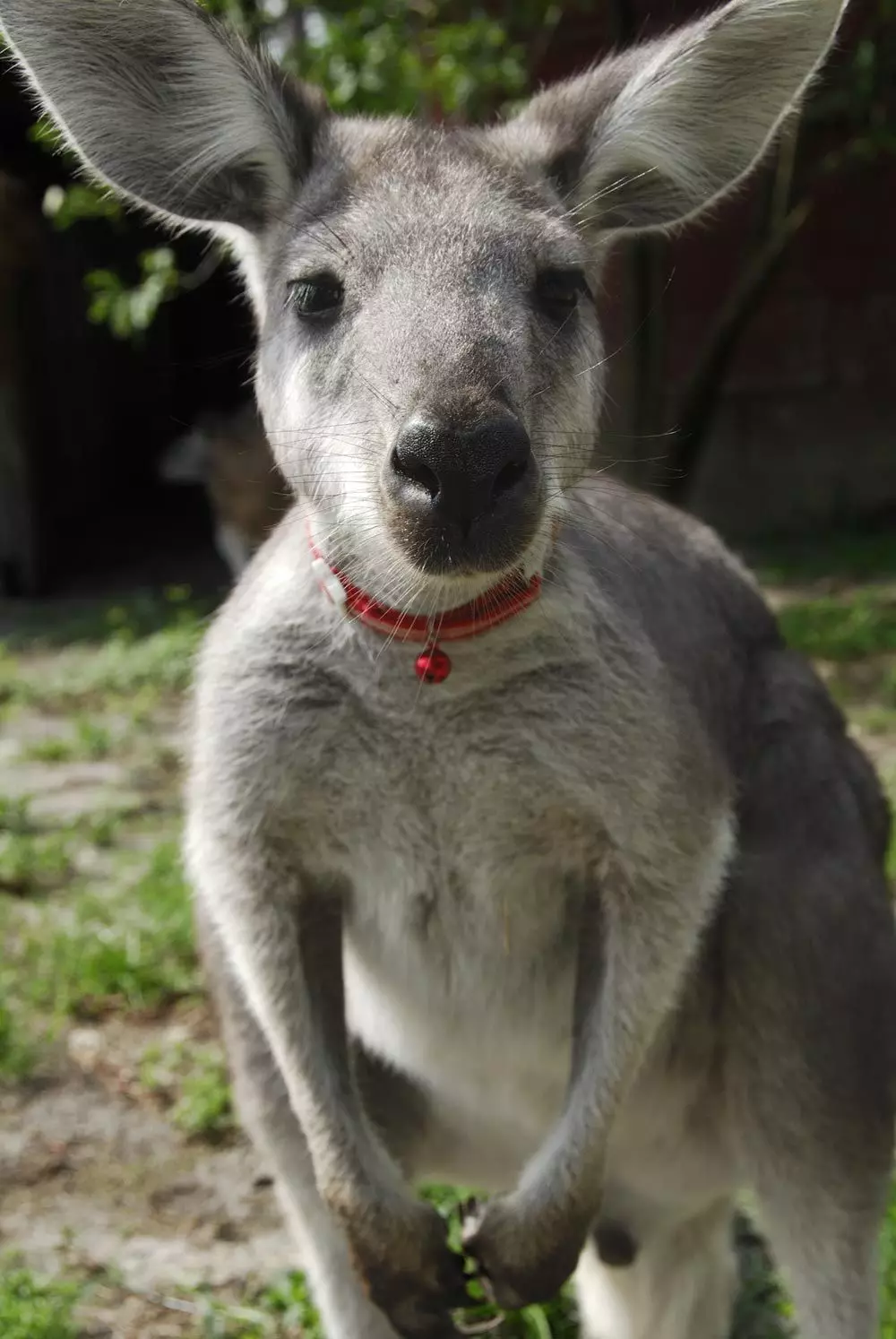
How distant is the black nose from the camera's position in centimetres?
165

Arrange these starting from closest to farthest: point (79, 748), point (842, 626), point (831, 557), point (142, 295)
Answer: point (142, 295)
point (79, 748)
point (842, 626)
point (831, 557)

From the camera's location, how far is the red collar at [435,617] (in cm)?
201

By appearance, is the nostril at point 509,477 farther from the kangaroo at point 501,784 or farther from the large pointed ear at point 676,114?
the large pointed ear at point 676,114

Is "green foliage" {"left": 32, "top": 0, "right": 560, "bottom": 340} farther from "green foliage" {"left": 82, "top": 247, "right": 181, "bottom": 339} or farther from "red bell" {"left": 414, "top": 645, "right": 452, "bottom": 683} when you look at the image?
"red bell" {"left": 414, "top": 645, "right": 452, "bottom": 683}

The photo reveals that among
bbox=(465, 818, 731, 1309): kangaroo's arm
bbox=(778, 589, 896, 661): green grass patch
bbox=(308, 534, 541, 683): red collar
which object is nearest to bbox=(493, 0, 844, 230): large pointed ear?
bbox=(308, 534, 541, 683): red collar

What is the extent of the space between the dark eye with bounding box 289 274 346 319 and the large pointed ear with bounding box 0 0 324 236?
26cm

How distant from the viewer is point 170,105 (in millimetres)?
2143

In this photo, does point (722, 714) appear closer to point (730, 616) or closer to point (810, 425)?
point (730, 616)

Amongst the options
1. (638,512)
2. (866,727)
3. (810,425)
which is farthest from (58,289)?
(638,512)

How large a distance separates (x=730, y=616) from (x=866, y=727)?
2660 mm

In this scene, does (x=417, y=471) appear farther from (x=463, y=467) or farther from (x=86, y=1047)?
(x=86, y=1047)

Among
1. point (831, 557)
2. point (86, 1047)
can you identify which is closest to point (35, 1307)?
point (86, 1047)

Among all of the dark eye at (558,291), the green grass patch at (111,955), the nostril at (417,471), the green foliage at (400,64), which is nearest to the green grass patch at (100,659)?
the green grass patch at (111,955)

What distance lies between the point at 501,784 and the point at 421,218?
2.57 ft
